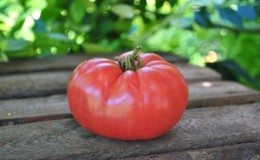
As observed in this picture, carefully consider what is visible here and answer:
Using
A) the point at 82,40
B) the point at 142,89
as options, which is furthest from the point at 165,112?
the point at 82,40

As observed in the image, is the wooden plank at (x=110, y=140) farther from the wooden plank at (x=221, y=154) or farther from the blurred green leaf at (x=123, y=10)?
the blurred green leaf at (x=123, y=10)

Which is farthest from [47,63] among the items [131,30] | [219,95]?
[219,95]

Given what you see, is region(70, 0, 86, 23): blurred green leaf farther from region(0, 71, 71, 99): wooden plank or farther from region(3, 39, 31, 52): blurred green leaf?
region(0, 71, 71, 99): wooden plank

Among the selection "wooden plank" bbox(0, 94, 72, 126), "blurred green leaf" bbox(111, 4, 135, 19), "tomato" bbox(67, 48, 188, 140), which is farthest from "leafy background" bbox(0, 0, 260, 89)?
"tomato" bbox(67, 48, 188, 140)

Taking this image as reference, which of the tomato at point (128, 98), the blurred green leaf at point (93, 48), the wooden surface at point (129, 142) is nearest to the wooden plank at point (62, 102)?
the wooden surface at point (129, 142)

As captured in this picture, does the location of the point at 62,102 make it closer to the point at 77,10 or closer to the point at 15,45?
the point at 15,45

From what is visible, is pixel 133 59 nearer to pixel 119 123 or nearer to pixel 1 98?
pixel 119 123
